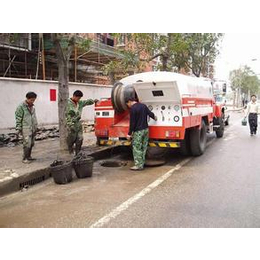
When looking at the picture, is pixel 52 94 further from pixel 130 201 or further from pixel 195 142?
pixel 130 201

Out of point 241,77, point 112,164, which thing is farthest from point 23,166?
point 241,77

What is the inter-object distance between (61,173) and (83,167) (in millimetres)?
542

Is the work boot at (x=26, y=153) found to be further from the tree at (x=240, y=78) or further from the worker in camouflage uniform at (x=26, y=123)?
the tree at (x=240, y=78)

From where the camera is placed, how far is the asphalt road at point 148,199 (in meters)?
4.05

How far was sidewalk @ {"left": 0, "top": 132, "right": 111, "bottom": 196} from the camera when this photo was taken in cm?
566

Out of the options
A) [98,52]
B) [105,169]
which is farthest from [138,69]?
[105,169]

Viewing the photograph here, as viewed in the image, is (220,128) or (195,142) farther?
(220,128)

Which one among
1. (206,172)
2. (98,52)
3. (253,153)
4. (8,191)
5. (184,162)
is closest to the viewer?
(8,191)

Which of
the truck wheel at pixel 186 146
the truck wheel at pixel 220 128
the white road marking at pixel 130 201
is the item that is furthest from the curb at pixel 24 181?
the truck wheel at pixel 220 128

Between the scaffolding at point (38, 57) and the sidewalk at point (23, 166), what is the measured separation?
534 centimetres

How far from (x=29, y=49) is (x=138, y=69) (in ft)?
18.5

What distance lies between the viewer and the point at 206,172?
6762 millimetres

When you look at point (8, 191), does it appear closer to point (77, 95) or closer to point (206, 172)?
point (77, 95)

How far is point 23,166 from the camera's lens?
6605 millimetres
